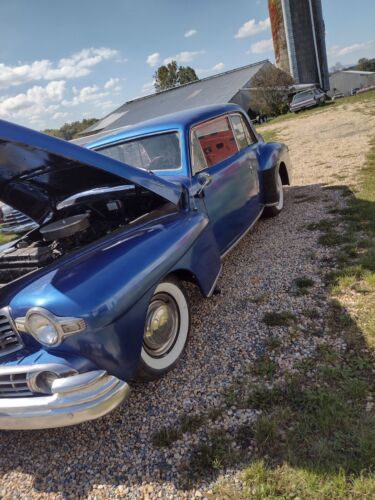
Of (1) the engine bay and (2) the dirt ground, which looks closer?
(1) the engine bay

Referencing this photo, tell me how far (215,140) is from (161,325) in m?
2.24

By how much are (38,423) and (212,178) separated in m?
2.50

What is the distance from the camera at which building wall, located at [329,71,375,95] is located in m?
53.7

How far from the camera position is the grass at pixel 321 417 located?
5.66ft

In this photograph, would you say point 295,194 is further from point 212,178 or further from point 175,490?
point 175,490

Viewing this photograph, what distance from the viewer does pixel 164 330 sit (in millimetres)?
2584

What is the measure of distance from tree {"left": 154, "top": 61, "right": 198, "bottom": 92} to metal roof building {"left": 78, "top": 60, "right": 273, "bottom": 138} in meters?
24.0

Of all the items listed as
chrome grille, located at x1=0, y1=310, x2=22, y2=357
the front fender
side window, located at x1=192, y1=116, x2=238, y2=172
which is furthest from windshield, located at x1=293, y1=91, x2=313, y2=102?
chrome grille, located at x1=0, y1=310, x2=22, y2=357

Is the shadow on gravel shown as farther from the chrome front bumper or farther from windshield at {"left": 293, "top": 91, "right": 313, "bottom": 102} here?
windshield at {"left": 293, "top": 91, "right": 313, "bottom": 102}

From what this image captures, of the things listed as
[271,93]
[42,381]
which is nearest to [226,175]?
[42,381]

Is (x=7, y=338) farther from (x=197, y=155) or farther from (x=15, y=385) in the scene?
(x=197, y=155)

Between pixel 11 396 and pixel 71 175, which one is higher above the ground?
pixel 71 175

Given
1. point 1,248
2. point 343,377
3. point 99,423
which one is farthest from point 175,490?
point 1,248

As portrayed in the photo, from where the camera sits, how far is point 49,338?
195cm
